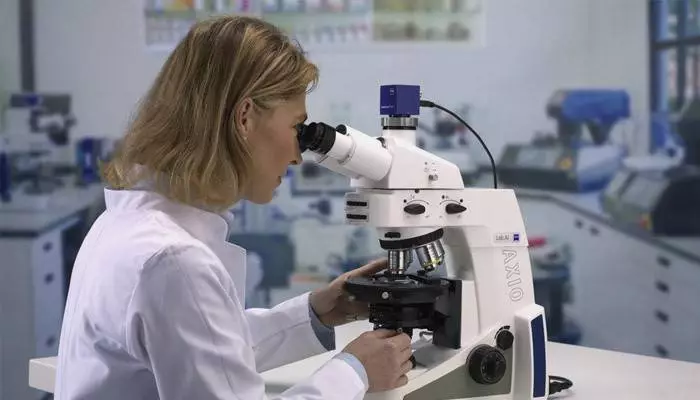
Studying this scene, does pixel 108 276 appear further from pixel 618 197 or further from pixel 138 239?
pixel 618 197

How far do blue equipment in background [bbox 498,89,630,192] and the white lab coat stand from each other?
198 centimetres

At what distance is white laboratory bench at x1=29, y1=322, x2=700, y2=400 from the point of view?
5.50 ft

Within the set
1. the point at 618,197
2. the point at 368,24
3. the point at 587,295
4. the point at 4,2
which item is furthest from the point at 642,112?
the point at 4,2

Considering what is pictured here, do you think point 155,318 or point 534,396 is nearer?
point 155,318

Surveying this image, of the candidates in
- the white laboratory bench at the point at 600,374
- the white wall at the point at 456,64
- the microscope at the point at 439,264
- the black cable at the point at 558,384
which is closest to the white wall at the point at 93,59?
the white wall at the point at 456,64

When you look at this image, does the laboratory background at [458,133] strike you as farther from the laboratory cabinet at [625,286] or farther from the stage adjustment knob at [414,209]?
the stage adjustment knob at [414,209]

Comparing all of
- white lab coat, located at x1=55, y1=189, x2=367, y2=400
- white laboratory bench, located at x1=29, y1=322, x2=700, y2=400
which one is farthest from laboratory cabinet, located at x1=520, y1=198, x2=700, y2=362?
white lab coat, located at x1=55, y1=189, x2=367, y2=400

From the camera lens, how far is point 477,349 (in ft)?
4.97

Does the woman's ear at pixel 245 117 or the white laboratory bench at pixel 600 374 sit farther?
the white laboratory bench at pixel 600 374

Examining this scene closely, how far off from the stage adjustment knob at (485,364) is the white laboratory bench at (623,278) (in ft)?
5.13

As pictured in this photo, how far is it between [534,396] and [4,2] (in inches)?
95.6

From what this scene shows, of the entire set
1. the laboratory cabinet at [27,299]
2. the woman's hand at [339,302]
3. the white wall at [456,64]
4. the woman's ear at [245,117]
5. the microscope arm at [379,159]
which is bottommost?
the laboratory cabinet at [27,299]

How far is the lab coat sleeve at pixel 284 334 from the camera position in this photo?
169 centimetres

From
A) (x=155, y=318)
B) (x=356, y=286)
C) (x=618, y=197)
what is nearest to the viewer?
(x=155, y=318)
